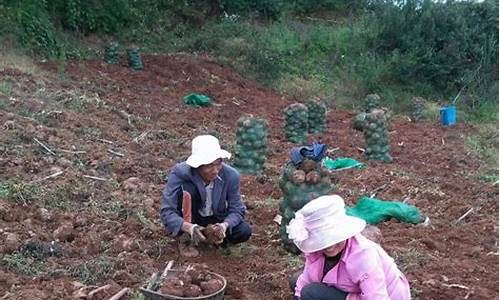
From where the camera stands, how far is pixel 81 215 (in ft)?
17.4

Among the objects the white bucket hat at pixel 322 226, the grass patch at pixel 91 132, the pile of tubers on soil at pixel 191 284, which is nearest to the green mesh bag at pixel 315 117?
the grass patch at pixel 91 132

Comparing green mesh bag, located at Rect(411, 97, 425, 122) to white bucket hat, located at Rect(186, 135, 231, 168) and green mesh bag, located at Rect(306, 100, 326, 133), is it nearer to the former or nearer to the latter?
green mesh bag, located at Rect(306, 100, 326, 133)

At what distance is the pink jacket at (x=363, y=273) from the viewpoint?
9.66ft

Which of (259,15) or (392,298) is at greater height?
(392,298)

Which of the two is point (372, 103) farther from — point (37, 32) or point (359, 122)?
point (37, 32)

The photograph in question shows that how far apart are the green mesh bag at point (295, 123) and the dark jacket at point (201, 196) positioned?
4981 millimetres

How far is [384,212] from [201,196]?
186 centimetres

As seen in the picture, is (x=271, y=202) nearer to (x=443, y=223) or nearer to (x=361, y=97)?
(x=443, y=223)

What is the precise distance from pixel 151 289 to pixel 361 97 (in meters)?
11.4

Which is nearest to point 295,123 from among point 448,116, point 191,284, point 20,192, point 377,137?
point 377,137

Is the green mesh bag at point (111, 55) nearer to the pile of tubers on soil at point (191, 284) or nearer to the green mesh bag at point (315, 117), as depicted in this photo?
the green mesh bag at point (315, 117)

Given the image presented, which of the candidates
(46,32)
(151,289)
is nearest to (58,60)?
(46,32)

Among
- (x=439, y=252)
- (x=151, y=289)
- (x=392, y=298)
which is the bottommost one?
(x=439, y=252)

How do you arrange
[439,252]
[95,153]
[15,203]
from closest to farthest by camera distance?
1. [439,252]
2. [15,203]
3. [95,153]
